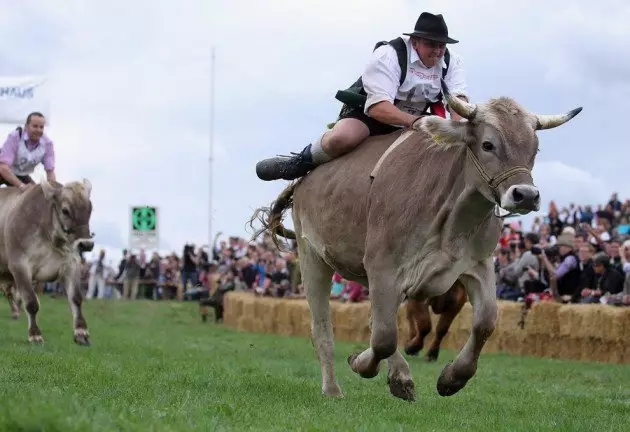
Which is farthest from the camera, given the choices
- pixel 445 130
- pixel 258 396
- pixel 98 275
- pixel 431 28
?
pixel 98 275

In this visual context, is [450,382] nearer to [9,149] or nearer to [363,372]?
[363,372]

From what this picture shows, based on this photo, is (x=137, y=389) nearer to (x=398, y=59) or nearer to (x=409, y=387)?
(x=409, y=387)

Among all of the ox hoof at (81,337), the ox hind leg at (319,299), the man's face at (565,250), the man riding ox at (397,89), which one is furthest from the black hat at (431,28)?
the man's face at (565,250)

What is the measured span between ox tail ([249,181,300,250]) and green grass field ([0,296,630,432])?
1.50 m

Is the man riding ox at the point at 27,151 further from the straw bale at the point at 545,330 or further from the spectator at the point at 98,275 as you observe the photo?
the spectator at the point at 98,275

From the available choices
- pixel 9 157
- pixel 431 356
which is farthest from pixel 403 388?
pixel 9 157

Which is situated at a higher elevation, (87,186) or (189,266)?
(189,266)

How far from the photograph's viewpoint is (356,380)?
12.9 meters

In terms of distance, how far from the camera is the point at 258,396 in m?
9.26

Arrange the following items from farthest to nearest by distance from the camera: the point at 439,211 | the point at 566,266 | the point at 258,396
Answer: the point at 566,266, the point at 258,396, the point at 439,211

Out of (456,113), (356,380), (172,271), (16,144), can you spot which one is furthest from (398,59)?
(172,271)

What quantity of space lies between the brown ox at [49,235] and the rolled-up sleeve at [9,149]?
41.7 inches

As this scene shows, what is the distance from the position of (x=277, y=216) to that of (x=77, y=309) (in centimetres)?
533

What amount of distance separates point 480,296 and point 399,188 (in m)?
1.05
